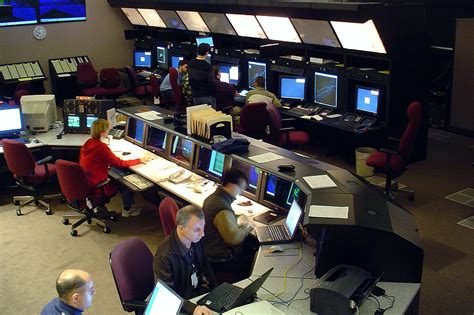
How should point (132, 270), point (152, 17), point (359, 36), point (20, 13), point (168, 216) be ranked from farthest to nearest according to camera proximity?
point (152, 17), point (20, 13), point (359, 36), point (168, 216), point (132, 270)

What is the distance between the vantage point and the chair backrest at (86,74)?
11867 mm

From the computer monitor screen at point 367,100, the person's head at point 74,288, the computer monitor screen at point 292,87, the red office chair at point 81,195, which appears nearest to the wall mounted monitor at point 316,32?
the computer monitor screen at point 292,87

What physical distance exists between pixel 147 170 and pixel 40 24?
7.12 meters

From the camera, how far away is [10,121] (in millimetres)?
7402

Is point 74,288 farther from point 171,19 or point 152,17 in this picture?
point 152,17

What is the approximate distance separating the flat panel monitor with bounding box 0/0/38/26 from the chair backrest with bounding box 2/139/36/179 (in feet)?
18.7

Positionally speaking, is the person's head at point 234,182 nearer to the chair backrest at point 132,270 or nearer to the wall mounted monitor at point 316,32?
the chair backrest at point 132,270

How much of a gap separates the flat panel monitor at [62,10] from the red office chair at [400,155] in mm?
7936

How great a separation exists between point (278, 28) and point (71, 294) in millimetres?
6424

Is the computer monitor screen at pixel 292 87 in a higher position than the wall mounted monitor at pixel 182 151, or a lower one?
higher

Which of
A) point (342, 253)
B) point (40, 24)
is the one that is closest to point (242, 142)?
point (342, 253)

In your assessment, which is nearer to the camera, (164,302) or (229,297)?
(164,302)

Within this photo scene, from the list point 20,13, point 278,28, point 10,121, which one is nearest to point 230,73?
point 278,28

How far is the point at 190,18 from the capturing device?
1102 centimetres
